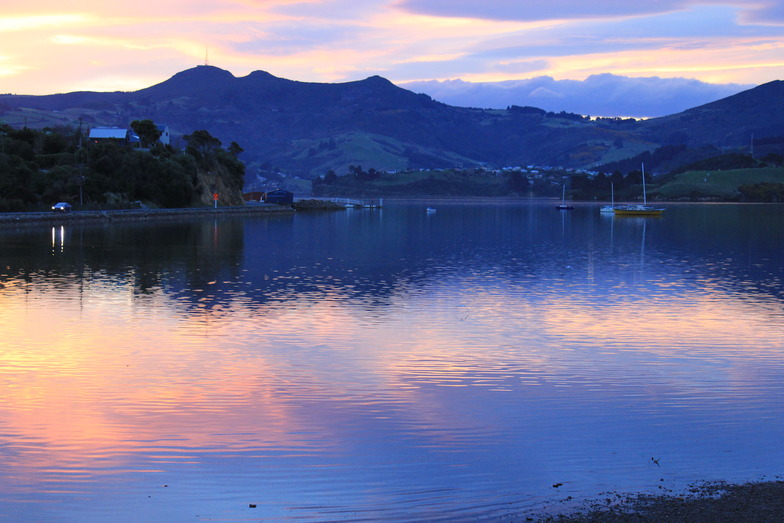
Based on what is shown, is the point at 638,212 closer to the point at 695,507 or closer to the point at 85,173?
the point at 85,173

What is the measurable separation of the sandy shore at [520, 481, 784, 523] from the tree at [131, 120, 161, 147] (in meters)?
156

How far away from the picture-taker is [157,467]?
46.2 ft

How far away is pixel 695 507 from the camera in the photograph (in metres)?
11.7

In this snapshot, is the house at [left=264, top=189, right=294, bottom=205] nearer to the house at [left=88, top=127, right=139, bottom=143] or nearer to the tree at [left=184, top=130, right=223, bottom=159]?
the tree at [left=184, top=130, right=223, bottom=159]

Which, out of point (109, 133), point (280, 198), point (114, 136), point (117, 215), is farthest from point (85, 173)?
point (280, 198)

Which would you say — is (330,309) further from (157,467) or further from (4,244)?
(4,244)

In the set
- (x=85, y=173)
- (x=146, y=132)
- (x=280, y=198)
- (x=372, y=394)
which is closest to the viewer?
(x=372, y=394)

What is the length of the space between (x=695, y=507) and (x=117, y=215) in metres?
108

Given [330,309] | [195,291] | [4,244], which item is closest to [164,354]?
[330,309]

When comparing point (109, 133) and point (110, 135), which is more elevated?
point (109, 133)

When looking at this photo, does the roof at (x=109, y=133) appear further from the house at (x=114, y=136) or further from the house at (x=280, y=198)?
the house at (x=280, y=198)

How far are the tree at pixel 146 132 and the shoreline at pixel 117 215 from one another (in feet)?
75.3

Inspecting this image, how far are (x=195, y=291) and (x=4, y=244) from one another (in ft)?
115

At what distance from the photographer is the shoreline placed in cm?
9350
